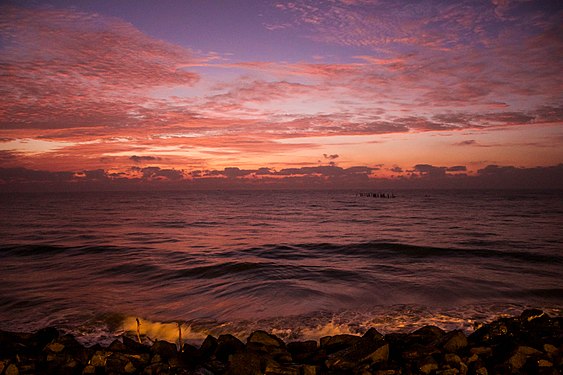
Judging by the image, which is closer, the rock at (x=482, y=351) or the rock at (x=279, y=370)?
the rock at (x=279, y=370)

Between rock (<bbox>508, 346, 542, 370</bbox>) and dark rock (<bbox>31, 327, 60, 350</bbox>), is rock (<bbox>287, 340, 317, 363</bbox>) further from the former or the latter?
dark rock (<bbox>31, 327, 60, 350</bbox>)

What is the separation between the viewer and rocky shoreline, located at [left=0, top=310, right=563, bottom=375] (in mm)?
6027

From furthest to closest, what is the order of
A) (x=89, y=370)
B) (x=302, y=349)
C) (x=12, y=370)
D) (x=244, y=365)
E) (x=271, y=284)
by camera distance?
1. (x=271, y=284)
2. (x=302, y=349)
3. (x=89, y=370)
4. (x=12, y=370)
5. (x=244, y=365)

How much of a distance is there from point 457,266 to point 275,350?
16.1 metres

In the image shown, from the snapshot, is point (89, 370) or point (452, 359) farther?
point (89, 370)

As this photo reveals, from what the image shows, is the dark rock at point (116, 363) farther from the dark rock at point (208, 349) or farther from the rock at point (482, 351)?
the rock at point (482, 351)

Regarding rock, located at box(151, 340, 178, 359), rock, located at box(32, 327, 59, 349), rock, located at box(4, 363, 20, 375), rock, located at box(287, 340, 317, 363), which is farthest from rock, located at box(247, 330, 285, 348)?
rock, located at box(32, 327, 59, 349)

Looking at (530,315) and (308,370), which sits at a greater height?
(530,315)

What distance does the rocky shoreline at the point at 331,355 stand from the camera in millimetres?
6027

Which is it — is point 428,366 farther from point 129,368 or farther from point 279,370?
point 129,368

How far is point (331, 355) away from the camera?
6.93 m

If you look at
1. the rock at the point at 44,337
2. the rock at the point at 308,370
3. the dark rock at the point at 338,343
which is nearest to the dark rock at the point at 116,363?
the rock at the point at 44,337

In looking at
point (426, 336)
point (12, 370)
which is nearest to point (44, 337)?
point (12, 370)

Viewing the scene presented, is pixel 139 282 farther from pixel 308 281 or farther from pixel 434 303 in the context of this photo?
pixel 434 303
